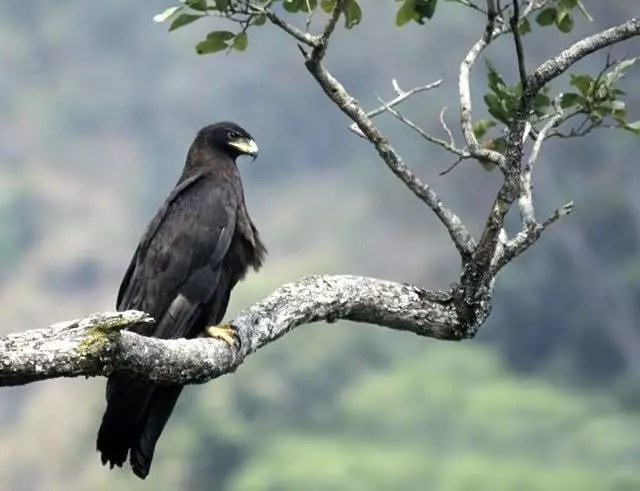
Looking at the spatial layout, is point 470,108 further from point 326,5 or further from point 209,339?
point 209,339

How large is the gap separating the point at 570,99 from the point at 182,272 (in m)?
1.45

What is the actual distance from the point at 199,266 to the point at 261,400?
5103mm

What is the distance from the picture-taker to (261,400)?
8.73 metres

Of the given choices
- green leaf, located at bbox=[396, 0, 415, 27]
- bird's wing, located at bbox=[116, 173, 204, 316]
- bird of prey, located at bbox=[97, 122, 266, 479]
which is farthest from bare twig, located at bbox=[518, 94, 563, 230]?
bird's wing, located at bbox=[116, 173, 204, 316]

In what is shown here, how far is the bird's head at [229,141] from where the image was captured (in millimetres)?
4379

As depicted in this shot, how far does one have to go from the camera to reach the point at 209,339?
2863 mm

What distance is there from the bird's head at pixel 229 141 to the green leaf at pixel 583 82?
1.43m

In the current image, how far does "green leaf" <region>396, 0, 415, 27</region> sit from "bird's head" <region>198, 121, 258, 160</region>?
1.09 metres

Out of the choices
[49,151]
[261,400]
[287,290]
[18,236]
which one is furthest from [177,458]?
[287,290]

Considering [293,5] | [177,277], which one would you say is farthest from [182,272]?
[293,5]

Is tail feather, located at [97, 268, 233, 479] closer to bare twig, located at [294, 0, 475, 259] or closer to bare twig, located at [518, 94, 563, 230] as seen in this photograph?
bare twig, located at [294, 0, 475, 259]

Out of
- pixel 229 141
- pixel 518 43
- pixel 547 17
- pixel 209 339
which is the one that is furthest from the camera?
pixel 229 141

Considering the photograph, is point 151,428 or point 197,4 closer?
point 197,4

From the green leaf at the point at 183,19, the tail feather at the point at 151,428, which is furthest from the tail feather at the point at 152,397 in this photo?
the green leaf at the point at 183,19
